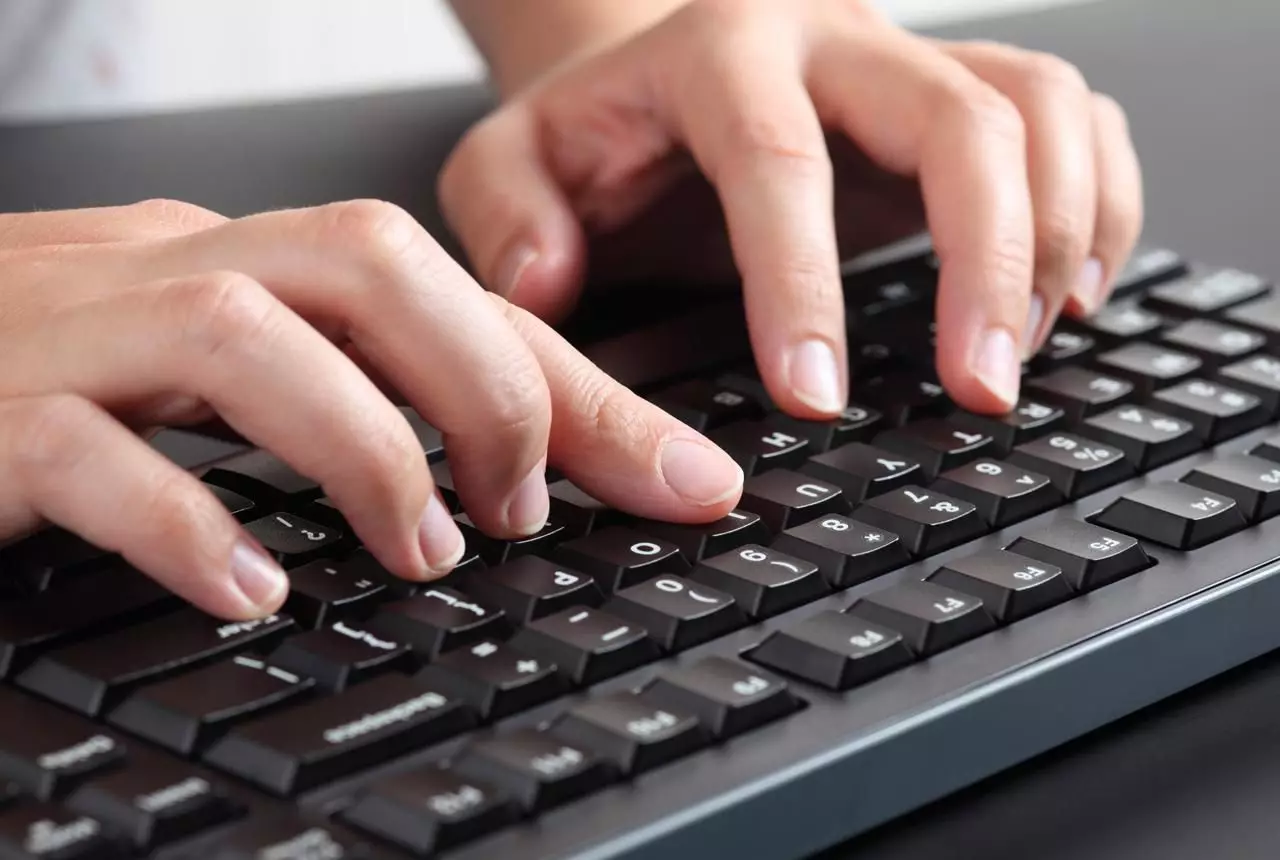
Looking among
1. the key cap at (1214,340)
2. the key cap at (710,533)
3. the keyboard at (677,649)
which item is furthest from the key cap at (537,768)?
the key cap at (1214,340)

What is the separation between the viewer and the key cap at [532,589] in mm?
423

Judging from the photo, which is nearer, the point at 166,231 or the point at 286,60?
the point at 166,231

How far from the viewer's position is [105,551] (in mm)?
449

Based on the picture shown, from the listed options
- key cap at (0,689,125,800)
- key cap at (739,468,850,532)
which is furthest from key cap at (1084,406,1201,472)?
key cap at (0,689,125,800)

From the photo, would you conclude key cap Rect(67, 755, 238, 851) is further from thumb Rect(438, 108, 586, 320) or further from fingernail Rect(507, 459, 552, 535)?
thumb Rect(438, 108, 586, 320)

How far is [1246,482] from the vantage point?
19.8 inches

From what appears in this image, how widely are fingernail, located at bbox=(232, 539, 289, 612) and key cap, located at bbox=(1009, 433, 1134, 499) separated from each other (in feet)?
0.77

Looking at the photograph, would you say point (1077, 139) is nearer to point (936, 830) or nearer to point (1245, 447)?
point (1245, 447)

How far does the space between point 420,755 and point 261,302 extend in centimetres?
14

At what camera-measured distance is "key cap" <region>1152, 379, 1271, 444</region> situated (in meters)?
0.55

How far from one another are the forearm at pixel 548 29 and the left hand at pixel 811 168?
0.14 m

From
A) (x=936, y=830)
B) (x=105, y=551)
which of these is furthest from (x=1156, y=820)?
(x=105, y=551)

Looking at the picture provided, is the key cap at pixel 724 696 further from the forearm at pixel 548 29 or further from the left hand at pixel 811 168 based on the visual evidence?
the forearm at pixel 548 29

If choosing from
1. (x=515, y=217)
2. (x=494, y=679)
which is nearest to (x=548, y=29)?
(x=515, y=217)
